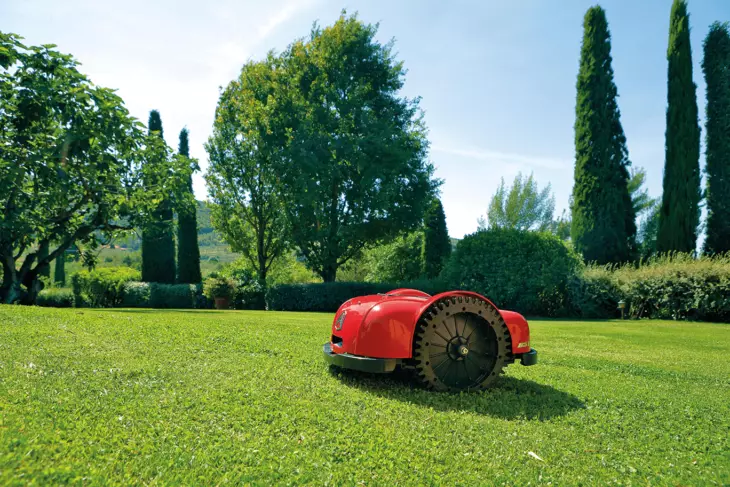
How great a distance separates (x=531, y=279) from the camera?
60.3 ft

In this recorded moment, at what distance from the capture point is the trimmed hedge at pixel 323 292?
19.9 meters

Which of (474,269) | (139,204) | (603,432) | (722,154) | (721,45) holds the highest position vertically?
(721,45)

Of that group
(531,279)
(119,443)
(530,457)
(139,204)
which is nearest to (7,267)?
(139,204)

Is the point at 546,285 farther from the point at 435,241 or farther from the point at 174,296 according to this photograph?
the point at 174,296

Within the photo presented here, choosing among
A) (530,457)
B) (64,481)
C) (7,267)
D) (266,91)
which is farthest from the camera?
(266,91)

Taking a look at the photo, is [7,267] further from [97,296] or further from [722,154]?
[722,154]

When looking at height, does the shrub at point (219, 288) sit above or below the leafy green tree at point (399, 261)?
below

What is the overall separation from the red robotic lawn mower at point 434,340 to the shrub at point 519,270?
14.6 m

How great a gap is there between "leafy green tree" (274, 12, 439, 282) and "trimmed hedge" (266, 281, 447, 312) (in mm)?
2019

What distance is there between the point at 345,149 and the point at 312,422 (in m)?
17.6

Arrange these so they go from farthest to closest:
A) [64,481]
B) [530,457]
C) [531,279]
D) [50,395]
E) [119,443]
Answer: [531,279] → [50,395] → [530,457] → [119,443] → [64,481]

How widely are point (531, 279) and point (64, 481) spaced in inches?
699

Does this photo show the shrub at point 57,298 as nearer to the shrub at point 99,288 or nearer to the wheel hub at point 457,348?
the shrub at point 99,288

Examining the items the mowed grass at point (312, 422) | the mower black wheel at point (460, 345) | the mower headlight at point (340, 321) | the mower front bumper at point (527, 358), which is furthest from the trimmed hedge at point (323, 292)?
the mower black wheel at point (460, 345)
